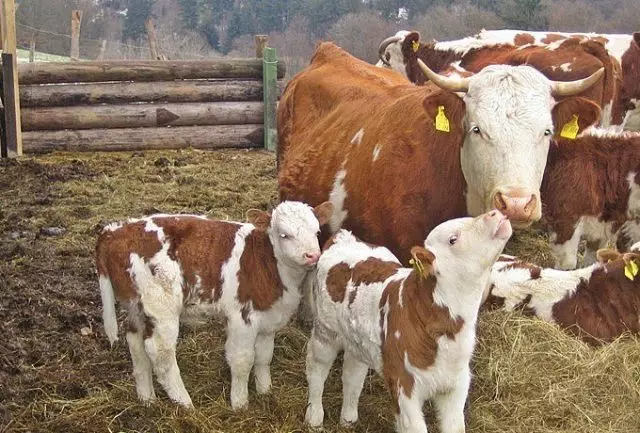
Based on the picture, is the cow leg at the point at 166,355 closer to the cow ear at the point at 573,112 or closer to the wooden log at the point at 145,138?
the cow ear at the point at 573,112

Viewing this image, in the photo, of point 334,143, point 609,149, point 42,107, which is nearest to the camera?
point 334,143

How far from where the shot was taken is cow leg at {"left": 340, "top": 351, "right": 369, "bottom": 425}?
13.9ft

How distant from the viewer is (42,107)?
12070 millimetres

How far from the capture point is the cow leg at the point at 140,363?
4.42 m

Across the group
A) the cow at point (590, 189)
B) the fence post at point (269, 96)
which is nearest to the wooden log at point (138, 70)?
the fence post at point (269, 96)

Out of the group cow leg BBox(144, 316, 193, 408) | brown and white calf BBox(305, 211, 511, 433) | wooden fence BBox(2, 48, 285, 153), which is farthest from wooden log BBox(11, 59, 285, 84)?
brown and white calf BBox(305, 211, 511, 433)

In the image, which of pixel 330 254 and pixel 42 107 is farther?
pixel 42 107

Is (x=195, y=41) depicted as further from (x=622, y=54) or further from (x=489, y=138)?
(x=489, y=138)

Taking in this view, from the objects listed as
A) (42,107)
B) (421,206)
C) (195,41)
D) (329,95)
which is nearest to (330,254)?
(421,206)

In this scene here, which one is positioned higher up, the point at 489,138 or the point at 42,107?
the point at 489,138

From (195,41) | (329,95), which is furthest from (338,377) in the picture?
(195,41)

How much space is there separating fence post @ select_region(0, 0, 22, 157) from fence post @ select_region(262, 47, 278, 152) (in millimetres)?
3672

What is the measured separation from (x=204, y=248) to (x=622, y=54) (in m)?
7.49

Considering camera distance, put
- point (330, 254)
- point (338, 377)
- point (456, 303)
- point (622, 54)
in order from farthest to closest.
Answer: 1. point (622, 54)
2. point (338, 377)
3. point (330, 254)
4. point (456, 303)
